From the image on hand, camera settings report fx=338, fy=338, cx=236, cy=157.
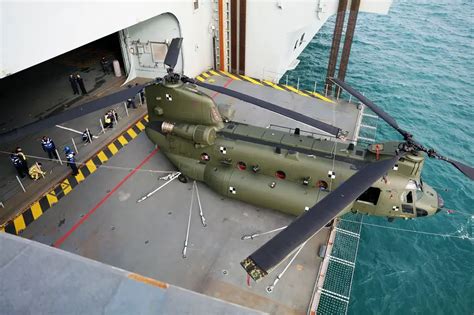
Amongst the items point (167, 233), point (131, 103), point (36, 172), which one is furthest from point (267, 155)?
point (131, 103)

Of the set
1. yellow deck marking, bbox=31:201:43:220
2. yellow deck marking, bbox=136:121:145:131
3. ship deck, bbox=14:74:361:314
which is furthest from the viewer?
yellow deck marking, bbox=136:121:145:131

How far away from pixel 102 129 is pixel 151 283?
57.5ft

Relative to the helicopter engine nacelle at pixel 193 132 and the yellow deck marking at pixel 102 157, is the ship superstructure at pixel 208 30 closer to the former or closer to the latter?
the helicopter engine nacelle at pixel 193 132

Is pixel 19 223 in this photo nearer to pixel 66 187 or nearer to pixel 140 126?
→ pixel 66 187

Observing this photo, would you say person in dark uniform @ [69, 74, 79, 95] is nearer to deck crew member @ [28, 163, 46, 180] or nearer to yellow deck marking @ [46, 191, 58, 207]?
deck crew member @ [28, 163, 46, 180]

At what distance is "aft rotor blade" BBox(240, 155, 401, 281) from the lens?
23.3 ft

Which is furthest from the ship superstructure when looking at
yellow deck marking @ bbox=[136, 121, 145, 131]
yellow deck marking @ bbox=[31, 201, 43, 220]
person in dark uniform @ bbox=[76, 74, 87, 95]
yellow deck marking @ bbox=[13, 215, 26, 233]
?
yellow deck marking @ bbox=[13, 215, 26, 233]

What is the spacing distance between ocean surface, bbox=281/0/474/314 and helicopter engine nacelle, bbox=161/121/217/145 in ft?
31.7

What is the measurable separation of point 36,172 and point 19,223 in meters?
2.87

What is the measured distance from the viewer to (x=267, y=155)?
48.2 feet

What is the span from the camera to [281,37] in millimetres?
25000

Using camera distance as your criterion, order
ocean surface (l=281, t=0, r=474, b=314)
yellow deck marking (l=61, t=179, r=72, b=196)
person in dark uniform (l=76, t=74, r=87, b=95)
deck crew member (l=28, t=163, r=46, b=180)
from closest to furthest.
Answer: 1. ocean surface (l=281, t=0, r=474, b=314)
2. yellow deck marking (l=61, t=179, r=72, b=196)
3. deck crew member (l=28, t=163, r=46, b=180)
4. person in dark uniform (l=76, t=74, r=87, b=95)

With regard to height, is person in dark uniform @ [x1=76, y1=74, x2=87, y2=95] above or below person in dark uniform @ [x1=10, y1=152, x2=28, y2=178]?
above

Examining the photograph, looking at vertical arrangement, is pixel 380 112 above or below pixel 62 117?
below
